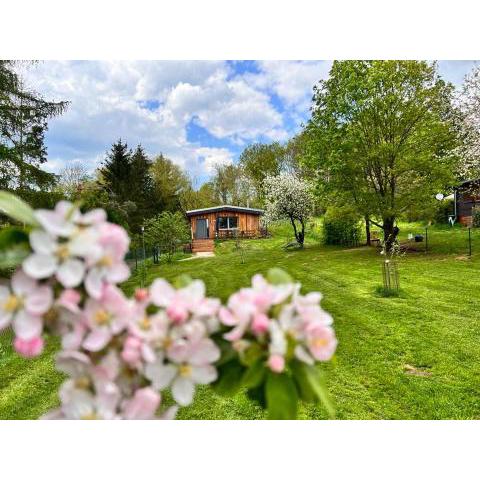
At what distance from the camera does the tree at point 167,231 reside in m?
2.42

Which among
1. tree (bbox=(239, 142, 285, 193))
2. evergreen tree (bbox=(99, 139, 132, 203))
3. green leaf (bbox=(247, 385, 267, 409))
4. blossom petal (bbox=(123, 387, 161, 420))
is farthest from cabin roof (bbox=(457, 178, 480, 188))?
→ blossom petal (bbox=(123, 387, 161, 420))

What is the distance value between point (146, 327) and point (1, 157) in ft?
7.72

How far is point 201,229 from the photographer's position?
8.86 ft

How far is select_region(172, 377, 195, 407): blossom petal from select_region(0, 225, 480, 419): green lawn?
1.42 m

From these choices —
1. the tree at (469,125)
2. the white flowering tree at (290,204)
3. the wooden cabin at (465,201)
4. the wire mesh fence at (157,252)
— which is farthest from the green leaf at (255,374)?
the tree at (469,125)

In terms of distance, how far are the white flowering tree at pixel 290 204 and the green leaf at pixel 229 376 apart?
239 centimetres

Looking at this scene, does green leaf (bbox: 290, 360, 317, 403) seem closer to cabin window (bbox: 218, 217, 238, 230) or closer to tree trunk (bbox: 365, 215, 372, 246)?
cabin window (bbox: 218, 217, 238, 230)

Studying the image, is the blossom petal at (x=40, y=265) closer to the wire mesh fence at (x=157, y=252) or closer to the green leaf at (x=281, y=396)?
the green leaf at (x=281, y=396)

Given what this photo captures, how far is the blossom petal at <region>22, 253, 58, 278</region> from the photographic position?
273 millimetres

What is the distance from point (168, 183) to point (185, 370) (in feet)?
7.57

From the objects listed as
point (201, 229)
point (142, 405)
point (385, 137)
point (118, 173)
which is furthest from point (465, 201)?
point (142, 405)

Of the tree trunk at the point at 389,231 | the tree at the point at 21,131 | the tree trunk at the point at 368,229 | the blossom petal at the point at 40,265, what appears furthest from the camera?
the tree trunk at the point at 368,229
